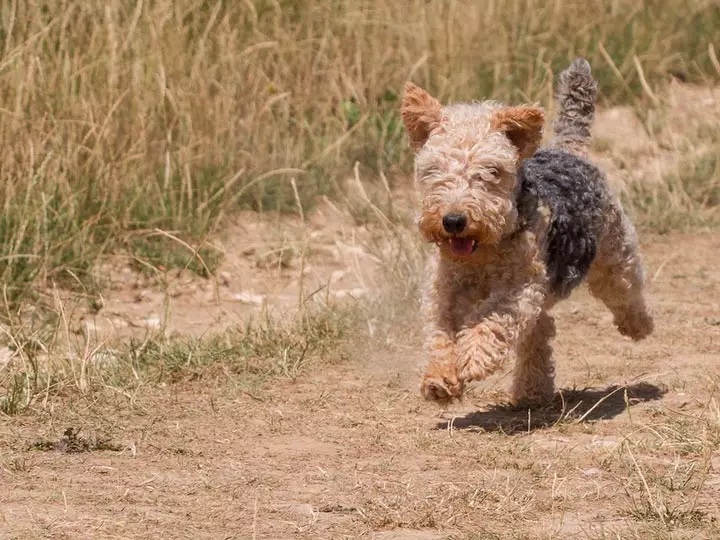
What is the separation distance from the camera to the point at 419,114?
5902mm

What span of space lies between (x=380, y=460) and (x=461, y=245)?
37.2 inches

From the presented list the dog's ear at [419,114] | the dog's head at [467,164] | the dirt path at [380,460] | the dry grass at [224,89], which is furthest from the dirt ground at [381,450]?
the dog's ear at [419,114]

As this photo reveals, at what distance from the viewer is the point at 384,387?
6637 millimetres

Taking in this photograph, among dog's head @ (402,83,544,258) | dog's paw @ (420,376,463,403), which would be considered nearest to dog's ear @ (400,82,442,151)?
dog's head @ (402,83,544,258)

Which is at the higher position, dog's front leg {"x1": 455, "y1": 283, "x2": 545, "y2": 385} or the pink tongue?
the pink tongue

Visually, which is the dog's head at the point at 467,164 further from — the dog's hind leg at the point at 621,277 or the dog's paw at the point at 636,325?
the dog's paw at the point at 636,325

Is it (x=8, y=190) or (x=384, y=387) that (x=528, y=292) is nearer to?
(x=384, y=387)

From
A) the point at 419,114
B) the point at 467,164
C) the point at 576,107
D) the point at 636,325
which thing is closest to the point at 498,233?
the point at 467,164

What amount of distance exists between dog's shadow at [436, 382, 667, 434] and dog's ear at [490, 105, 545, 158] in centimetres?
116

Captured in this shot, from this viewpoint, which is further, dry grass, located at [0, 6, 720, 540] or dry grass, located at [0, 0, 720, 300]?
dry grass, located at [0, 0, 720, 300]

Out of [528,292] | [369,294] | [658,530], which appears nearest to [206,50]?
[369,294]

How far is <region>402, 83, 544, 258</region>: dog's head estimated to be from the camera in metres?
5.52

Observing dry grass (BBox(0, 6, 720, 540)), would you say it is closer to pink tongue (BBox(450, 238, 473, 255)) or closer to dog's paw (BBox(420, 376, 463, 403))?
dog's paw (BBox(420, 376, 463, 403))

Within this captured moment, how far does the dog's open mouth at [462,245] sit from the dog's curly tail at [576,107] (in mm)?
1494
